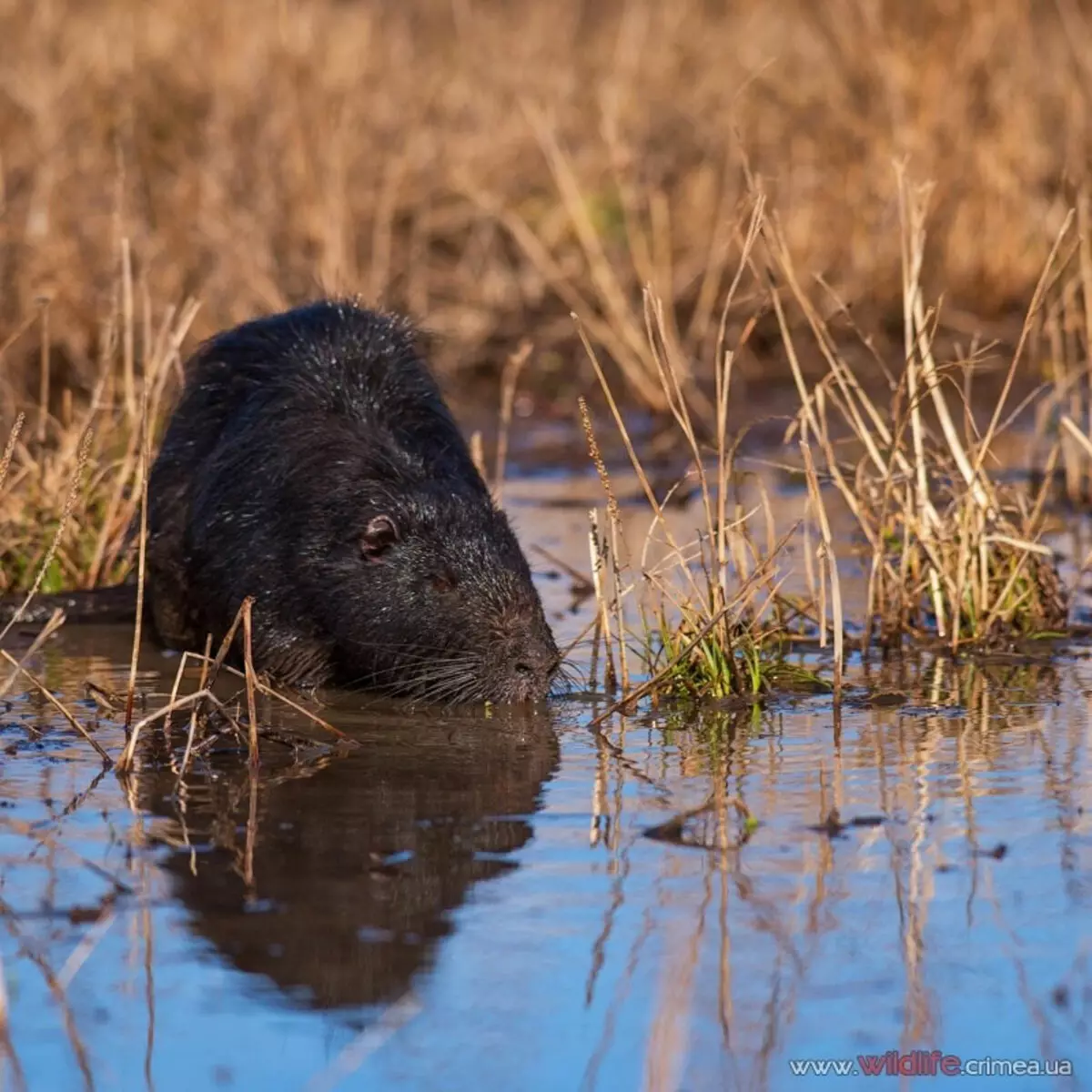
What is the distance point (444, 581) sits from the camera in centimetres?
515

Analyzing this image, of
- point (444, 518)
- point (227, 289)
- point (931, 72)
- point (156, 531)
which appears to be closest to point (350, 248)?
point (227, 289)

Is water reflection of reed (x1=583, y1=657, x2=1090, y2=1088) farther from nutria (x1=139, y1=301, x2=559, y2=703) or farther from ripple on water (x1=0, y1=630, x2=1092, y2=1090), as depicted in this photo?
nutria (x1=139, y1=301, x2=559, y2=703)

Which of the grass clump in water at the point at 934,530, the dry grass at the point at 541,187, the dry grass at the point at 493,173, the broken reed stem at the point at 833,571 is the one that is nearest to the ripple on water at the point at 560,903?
the broken reed stem at the point at 833,571

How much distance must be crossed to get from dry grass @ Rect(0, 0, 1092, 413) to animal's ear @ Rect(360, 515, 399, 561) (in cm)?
315

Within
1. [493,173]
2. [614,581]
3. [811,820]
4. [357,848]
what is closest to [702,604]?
[614,581]

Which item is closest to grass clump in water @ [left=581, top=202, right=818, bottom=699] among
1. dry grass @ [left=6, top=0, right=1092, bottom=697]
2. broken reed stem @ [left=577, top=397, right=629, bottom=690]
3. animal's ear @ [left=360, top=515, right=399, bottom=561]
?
broken reed stem @ [left=577, top=397, right=629, bottom=690]

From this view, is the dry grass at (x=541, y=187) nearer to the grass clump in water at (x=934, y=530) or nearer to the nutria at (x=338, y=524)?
the nutria at (x=338, y=524)

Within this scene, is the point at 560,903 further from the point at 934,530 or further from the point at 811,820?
the point at 934,530

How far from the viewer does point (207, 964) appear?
3.20 m

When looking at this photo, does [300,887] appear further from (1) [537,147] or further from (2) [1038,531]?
(1) [537,147]

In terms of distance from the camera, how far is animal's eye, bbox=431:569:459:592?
514cm

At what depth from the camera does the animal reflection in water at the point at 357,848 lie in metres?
3.24

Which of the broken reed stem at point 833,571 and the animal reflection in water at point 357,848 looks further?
the broken reed stem at point 833,571

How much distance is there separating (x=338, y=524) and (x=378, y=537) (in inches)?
6.8
